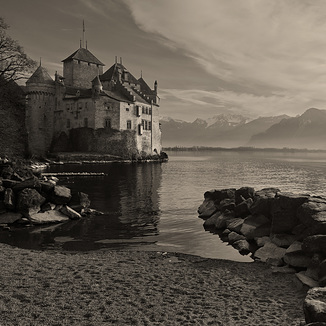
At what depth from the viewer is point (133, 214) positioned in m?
26.6

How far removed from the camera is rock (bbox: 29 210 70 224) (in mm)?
21964

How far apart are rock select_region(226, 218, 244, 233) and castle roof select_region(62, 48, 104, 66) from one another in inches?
3597

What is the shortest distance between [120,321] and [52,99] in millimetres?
93062

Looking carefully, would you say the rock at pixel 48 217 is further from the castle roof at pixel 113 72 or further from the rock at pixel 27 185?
the castle roof at pixel 113 72

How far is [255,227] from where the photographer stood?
61.7 feet

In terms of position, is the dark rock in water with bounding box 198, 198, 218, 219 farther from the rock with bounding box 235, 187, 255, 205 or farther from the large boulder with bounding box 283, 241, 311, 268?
the large boulder with bounding box 283, 241, 311, 268

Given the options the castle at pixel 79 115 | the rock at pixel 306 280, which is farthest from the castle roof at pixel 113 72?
the rock at pixel 306 280

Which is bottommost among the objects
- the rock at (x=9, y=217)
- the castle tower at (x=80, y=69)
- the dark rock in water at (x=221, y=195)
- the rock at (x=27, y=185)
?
the rock at (x=9, y=217)

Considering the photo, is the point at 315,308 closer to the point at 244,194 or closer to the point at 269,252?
the point at 269,252

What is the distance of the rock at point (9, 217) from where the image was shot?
2156 cm

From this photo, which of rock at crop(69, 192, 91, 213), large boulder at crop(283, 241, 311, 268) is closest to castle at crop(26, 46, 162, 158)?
rock at crop(69, 192, 91, 213)

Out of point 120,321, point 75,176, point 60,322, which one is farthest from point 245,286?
point 75,176

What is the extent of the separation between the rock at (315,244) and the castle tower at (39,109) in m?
87.6

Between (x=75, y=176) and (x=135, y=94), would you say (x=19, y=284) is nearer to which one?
(x=75, y=176)
